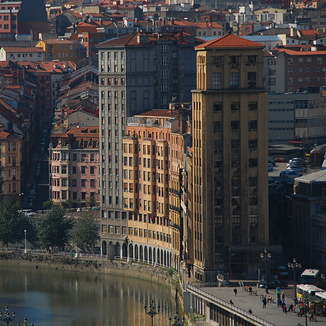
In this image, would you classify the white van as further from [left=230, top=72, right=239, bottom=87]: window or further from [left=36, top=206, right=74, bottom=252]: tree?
[left=230, top=72, right=239, bottom=87]: window

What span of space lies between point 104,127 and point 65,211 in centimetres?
1330

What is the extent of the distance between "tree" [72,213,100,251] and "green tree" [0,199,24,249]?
6666 mm

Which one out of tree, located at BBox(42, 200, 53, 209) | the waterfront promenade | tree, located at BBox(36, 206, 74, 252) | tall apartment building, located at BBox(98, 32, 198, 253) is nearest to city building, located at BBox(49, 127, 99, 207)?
tree, located at BBox(42, 200, 53, 209)

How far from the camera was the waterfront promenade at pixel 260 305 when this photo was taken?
106062 millimetres

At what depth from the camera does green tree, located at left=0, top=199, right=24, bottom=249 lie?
16125 centimetres

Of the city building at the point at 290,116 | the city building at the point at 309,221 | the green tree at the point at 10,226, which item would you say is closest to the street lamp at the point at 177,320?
the city building at the point at 309,221

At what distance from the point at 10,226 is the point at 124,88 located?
Result: 1906 centimetres

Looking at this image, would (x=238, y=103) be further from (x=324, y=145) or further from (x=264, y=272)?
(x=324, y=145)

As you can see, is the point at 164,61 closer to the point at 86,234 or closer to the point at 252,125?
the point at 86,234

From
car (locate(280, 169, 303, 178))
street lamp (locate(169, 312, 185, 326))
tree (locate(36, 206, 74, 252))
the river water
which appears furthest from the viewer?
tree (locate(36, 206, 74, 252))

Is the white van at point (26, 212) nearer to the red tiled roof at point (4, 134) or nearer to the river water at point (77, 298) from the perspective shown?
the red tiled roof at point (4, 134)

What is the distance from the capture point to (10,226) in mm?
161250

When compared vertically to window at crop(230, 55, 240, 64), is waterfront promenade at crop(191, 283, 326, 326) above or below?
below

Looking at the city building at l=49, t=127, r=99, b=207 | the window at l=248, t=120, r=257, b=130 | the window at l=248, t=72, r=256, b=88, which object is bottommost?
the city building at l=49, t=127, r=99, b=207
